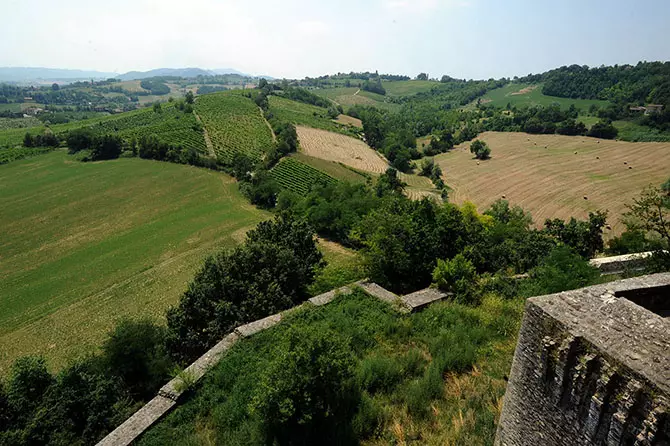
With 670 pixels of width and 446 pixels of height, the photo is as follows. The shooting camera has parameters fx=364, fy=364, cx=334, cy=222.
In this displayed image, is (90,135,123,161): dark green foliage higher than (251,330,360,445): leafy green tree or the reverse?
the reverse

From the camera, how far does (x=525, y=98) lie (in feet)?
454

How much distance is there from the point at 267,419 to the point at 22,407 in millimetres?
8717

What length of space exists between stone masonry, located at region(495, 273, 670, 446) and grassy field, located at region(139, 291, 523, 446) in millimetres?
2290

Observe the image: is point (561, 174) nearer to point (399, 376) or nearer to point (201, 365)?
point (399, 376)

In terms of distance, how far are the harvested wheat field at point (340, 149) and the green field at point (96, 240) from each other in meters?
24.7

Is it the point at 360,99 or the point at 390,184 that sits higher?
the point at 360,99

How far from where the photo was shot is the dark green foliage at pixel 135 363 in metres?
14.1

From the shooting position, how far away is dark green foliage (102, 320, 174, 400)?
14.1 metres

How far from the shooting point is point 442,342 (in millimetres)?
12148

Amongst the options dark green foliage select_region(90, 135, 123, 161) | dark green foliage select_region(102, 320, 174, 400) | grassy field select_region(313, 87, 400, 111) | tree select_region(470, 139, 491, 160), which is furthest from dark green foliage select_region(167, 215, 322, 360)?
grassy field select_region(313, 87, 400, 111)

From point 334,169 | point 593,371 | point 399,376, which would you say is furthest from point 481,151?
point 593,371

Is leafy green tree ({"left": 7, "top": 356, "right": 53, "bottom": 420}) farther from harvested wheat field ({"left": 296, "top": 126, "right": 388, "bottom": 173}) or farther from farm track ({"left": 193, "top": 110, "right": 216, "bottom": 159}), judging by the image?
harvested wheat field ({"left": 296, "top": 126, "right": 388, "bottom": 173})

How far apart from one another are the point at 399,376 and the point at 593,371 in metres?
6.49

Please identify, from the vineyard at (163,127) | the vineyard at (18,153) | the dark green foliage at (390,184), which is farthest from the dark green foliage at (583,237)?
the vineyard at (18,153)
